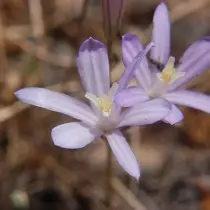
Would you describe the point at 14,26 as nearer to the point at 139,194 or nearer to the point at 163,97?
the point at 139,194

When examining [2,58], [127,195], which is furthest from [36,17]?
[127,195]

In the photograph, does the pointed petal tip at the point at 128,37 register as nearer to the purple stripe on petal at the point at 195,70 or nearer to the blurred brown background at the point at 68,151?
the purple stripe on petal at the point at 195,70

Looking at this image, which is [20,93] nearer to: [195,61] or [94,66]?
Answer: [94,66]

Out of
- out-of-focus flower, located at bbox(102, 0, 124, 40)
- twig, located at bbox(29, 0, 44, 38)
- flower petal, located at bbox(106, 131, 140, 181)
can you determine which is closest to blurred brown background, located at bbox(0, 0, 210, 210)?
twig, located at bbox(29, 0, 44, 38)

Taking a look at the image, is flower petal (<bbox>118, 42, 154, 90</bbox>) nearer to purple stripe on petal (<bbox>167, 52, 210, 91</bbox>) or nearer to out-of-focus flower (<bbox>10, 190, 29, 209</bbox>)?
purple stripe on petal (<bbox>167, 52, 210, 91</bbox>)

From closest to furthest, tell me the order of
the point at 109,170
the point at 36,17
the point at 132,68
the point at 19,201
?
the point at 132,68 → the point at 109,170 → the point at 19,201 → the point at 36,17

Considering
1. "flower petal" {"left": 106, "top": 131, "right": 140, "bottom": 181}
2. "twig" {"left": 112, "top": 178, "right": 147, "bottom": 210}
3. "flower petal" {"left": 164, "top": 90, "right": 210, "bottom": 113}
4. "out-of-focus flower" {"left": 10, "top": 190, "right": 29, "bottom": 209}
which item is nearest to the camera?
"flower petal" {"left": 106, "top": 131, "right": 140, "bottom": 181}
